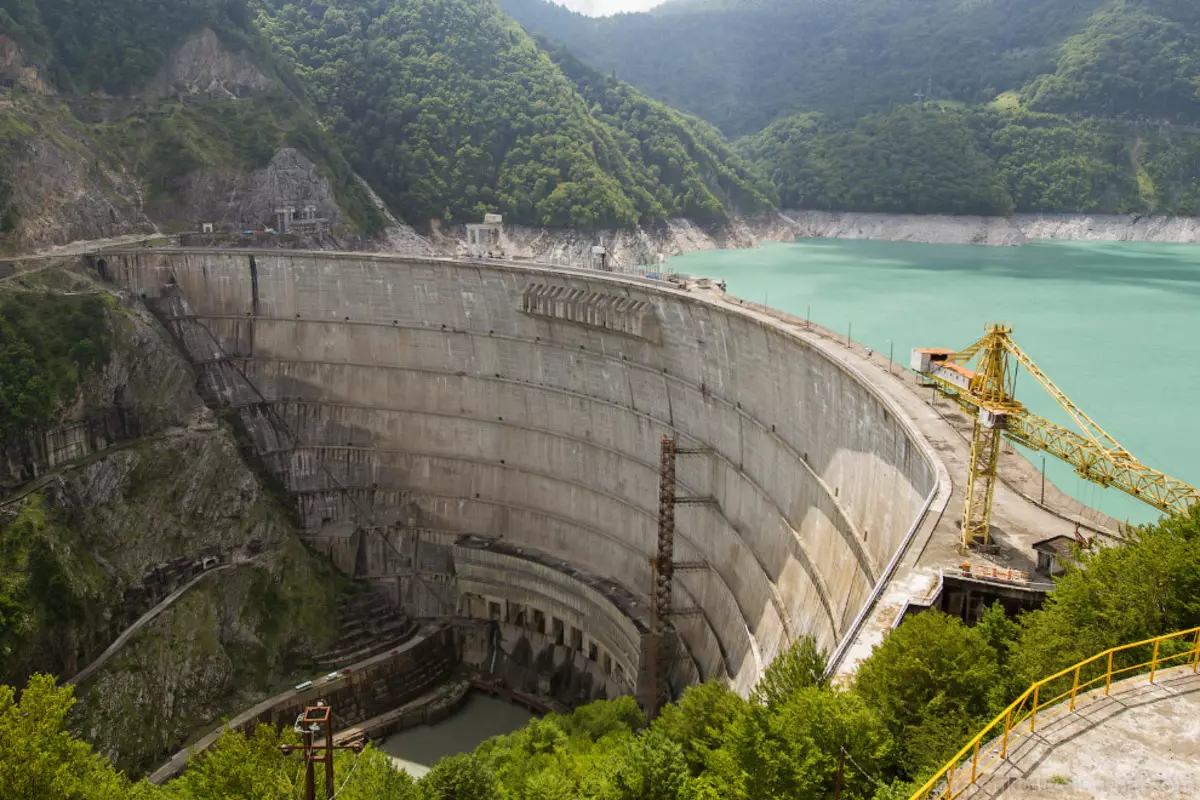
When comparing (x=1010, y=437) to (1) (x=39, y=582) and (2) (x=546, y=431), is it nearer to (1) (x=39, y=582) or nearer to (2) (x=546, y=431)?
(2) (x=546, y=431)

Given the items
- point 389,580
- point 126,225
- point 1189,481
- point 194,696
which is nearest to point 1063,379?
point 1189,481

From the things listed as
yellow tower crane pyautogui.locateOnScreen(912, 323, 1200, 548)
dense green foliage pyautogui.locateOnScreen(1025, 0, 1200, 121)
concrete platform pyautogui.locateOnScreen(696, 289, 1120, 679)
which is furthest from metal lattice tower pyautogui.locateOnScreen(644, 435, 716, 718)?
dense green foliage pyautogui.locateOnScreen(1025, 0, 1200, 121)

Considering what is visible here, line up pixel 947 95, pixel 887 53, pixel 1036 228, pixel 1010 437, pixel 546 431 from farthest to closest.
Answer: pixel 887 53, pixel 947 95, pixel 1036 228, pixel 546 431, pixel 1010 437

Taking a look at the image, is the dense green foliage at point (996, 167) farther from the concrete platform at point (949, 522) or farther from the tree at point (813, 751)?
the tree at point (813, 751)

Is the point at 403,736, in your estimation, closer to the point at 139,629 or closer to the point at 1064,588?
the point at 139,629

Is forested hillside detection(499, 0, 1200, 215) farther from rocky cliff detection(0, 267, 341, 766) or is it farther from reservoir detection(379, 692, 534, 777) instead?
rocky cliff detection(0, 267, 341, 766)

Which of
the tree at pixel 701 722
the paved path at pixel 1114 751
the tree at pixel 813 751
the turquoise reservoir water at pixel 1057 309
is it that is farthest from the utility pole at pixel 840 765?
the turquoise reservoir water at pixel 1057 309

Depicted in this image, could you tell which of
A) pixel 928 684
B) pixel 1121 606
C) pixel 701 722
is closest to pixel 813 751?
pixel 928 684
